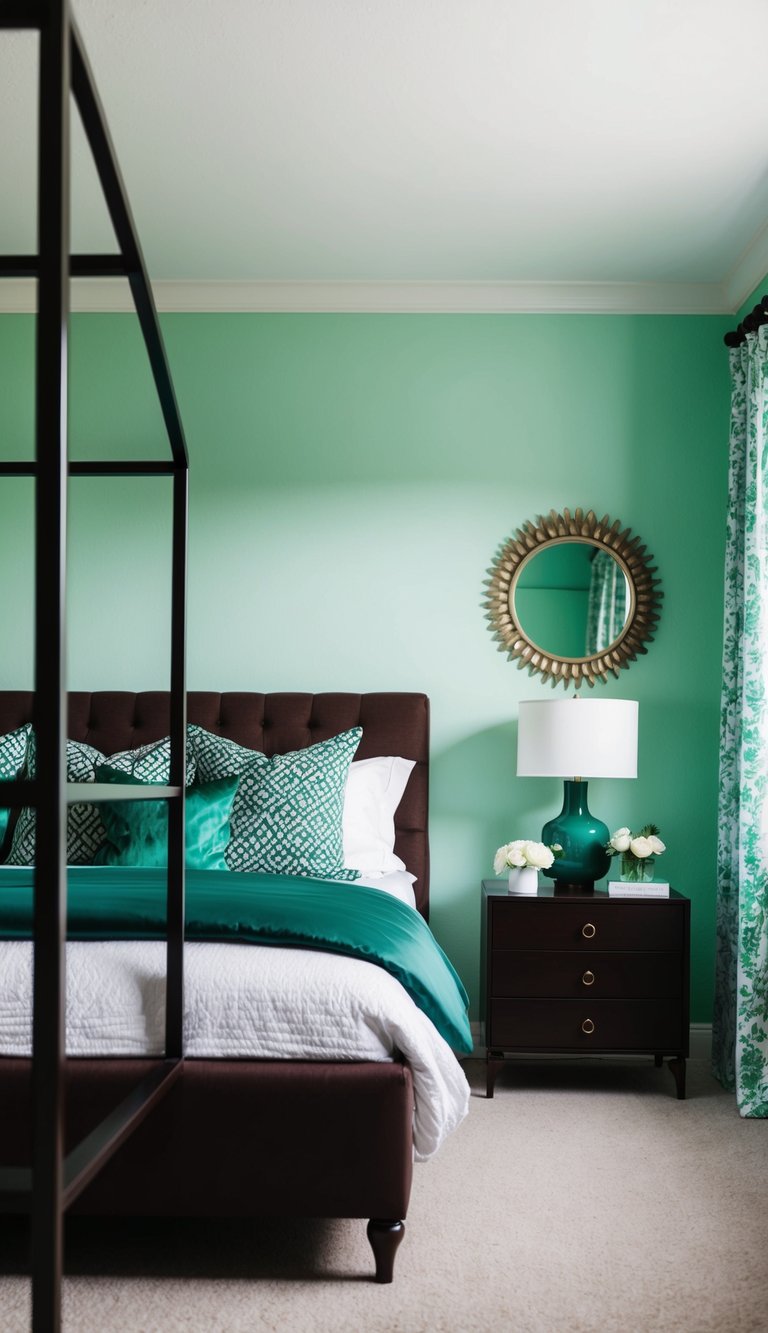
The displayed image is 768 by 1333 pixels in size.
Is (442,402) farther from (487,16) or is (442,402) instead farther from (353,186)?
(487,16)

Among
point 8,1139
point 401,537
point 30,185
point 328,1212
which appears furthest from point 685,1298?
point 30,185

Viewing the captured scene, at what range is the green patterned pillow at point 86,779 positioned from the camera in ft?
11.2

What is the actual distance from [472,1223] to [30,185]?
10.7 feet

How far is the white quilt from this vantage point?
87.5 inches

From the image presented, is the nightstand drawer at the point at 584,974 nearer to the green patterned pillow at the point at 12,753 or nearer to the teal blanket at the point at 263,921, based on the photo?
the teal blanket at the point at 263,921

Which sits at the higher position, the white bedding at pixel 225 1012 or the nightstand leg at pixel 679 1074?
the white bedding at pixel 225 1012

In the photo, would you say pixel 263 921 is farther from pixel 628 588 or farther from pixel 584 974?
pixel 628 588

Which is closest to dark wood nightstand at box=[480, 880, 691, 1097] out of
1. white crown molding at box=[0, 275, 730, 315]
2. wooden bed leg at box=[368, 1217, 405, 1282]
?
wooden bed leg at box=[368, 1217, 405, 1282]

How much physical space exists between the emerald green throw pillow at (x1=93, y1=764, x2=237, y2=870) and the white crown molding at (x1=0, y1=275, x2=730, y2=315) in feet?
6.42

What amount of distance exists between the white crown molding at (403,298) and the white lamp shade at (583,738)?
160 centimetres

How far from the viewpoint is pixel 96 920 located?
2322mm

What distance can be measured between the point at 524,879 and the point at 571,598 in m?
1.16

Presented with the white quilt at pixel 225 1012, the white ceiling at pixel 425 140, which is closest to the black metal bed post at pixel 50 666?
the white quilt at pixel 225 1012

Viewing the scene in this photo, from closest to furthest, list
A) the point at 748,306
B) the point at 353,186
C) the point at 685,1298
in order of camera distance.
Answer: the point at 685,1298 → the point at 353,186 → the point at 748,306
